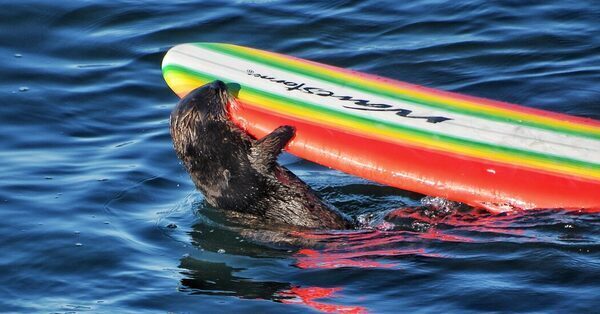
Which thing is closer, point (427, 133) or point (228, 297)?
point (228, 297)

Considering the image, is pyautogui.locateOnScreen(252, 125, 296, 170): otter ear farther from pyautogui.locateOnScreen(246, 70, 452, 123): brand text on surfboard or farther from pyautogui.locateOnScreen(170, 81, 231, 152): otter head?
pyautogui.locateOnScreen(246, 70, 452, 123): brand text on surfboard

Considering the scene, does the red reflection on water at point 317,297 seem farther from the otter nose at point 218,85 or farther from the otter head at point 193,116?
the otter nose at point 218,85

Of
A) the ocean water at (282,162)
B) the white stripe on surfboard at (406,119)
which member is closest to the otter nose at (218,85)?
the white stripe on surfboard at (406,119)

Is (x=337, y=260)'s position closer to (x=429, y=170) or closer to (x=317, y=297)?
(x=317, y=297)

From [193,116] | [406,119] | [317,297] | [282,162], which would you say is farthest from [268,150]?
[282,162]

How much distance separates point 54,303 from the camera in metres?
7.52

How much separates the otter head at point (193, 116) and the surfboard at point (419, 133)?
0.32 metres

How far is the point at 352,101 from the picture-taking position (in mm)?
→ 8781

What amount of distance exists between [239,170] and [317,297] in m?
1.37

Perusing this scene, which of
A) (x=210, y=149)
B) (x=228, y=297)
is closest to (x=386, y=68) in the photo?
(x=210, y=149)

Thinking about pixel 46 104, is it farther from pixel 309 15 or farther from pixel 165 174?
pixel 309 15

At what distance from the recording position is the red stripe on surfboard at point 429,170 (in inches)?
314

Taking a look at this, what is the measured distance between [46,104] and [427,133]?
426cm

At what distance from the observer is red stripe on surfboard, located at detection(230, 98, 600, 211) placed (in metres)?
7.98
